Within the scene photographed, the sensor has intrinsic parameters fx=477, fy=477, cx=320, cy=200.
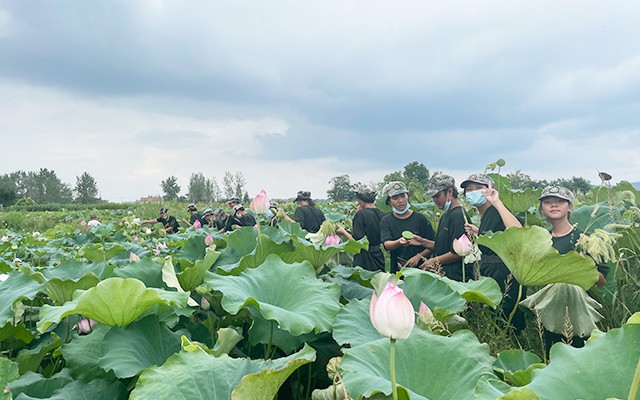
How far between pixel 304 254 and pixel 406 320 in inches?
53.5

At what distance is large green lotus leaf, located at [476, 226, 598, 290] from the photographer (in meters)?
1.91

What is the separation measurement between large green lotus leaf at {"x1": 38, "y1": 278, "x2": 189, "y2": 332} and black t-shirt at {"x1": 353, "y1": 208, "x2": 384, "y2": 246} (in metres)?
3.28

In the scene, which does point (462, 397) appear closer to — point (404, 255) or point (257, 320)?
point (257, 320)

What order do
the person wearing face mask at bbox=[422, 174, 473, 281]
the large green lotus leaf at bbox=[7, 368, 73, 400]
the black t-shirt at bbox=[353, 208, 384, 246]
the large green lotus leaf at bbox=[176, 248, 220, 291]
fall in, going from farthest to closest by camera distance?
the black t-shirt at bbox=[353, 208, 384, 246] → the person wearing face mask at bbox=[422, 174, 473, 281] → the large green lotus leaf at bbox=[176, 248, 220, 291] → the large green lotus leaf at bbox=[7, 368, 73, 400]

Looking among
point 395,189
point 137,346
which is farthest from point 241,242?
point 395,189

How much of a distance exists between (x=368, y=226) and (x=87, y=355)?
3423mm

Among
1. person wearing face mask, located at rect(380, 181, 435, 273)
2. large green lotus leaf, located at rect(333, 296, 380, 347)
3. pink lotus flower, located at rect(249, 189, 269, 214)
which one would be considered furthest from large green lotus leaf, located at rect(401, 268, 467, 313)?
person wearing face mask, located at rect(380, 181, 435, 273)

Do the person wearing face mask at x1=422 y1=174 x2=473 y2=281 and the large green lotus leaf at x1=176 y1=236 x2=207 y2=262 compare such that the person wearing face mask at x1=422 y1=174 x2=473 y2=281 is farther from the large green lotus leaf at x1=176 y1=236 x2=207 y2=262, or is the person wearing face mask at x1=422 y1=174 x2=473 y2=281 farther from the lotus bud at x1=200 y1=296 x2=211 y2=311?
the lotus bud at x1=200 y1=296 x2=211 y2=311

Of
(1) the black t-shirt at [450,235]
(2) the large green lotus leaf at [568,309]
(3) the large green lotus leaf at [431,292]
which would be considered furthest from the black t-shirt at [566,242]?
(3) the large green lotus leaf at [431,292]

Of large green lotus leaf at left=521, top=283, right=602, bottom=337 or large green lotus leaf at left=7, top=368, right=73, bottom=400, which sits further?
large green lotus leaf at left=521, top=283, right=602, bottom=337

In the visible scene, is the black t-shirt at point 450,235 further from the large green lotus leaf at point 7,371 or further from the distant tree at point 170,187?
the distant tree at point 170,187

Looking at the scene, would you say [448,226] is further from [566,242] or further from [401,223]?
[566,242]

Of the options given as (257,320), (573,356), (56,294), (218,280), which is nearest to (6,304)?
(56,294)

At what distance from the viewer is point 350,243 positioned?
2.29 meters
